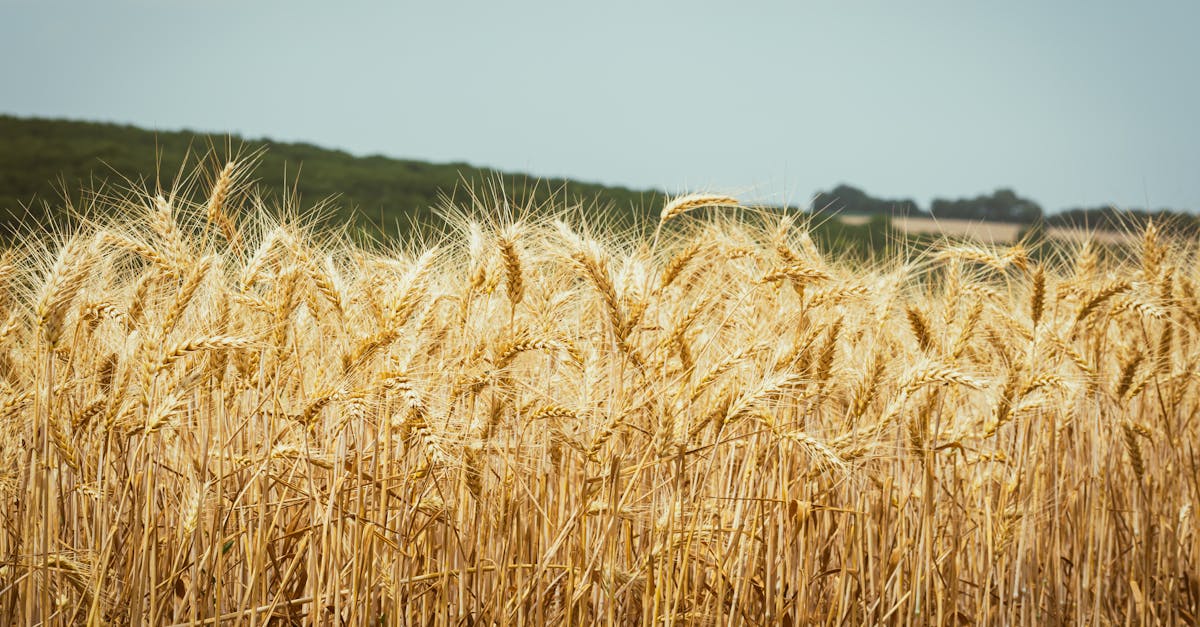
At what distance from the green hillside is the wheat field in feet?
51.3

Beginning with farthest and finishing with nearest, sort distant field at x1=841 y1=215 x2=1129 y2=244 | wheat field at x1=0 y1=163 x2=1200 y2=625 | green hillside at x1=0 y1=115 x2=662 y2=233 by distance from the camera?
green hillside at x1=0 y1=115 x2=662 y2=233 → distant field at x1=841 y1=215 x2=1129 y2=244 → wheat field at x1=0 y1=163 x2=1200 y2=625

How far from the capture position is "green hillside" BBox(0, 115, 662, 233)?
1956 centimetres

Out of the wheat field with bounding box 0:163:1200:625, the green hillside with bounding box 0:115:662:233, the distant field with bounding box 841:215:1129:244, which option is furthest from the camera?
the green hillside with bounding box 0:115:662:233

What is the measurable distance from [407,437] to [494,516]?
537 millimetres

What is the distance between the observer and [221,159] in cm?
2000

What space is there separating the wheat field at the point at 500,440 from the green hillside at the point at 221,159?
15635mm

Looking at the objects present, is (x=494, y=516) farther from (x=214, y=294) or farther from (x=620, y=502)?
(x=214, y=294)

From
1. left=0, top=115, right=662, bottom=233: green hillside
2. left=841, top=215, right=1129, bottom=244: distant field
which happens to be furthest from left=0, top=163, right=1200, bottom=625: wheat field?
left=0, top=115, right=662, bottom=233: green hillside

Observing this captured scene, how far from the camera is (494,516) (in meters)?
2.29

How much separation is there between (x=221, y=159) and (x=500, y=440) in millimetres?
20217

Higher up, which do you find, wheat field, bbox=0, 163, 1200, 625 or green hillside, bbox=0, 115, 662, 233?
green hillside, bbox=0, 115, 662, 233

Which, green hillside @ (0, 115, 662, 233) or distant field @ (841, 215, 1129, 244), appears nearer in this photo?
distant field @ (841, 215, 1129, 244)

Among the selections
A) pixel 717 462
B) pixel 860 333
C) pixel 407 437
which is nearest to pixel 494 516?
pixel 407 437

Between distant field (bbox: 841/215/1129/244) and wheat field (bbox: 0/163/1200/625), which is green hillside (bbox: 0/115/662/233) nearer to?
distant field (bbox: 841/215/1129/244)
